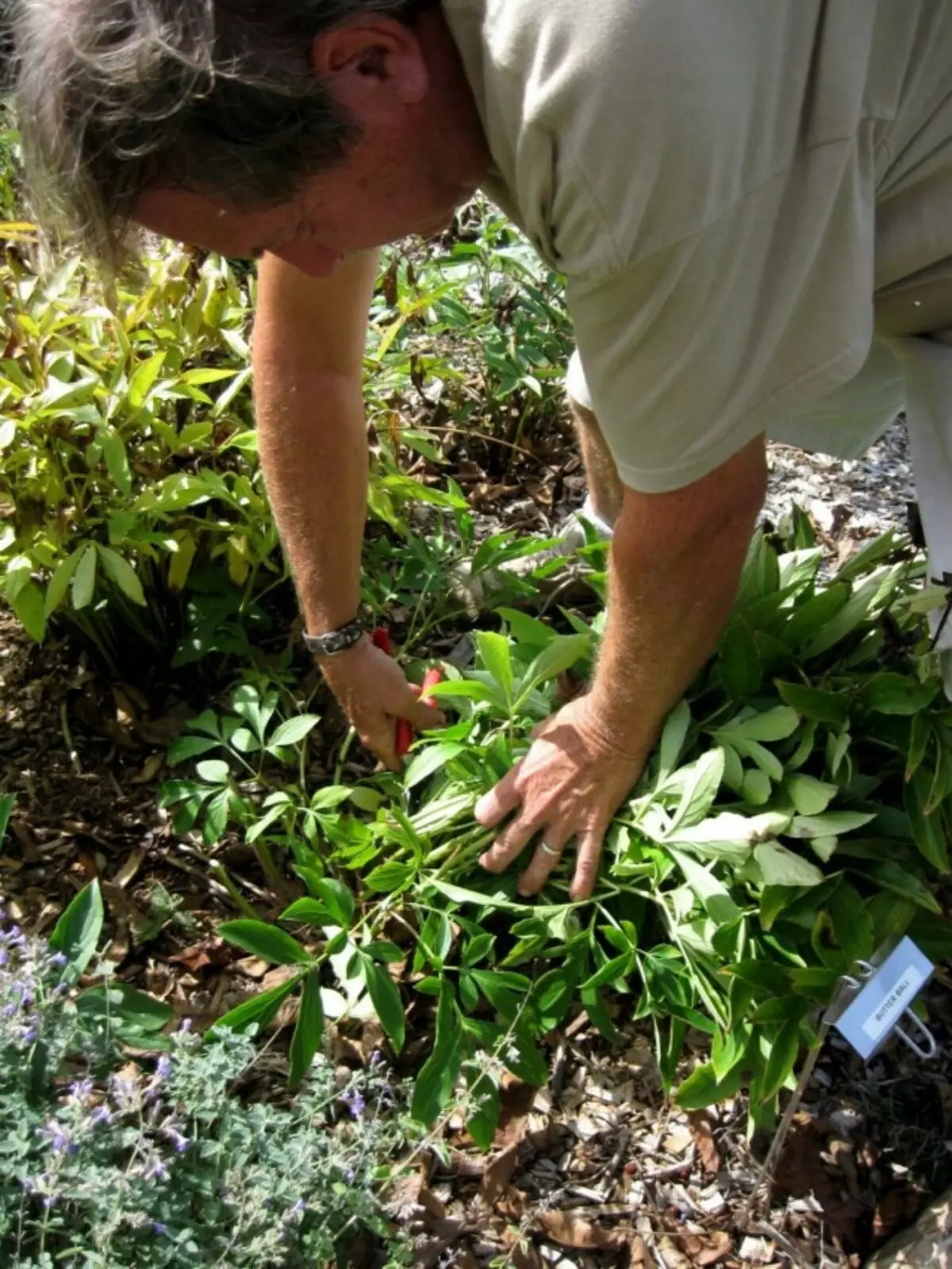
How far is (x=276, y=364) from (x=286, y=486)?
19 cm

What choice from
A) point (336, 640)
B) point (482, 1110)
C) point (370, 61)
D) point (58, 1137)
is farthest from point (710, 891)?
point (370, 61)

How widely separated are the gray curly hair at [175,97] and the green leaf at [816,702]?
911 mm

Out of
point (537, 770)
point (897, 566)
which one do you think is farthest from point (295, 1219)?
point (897, 566)

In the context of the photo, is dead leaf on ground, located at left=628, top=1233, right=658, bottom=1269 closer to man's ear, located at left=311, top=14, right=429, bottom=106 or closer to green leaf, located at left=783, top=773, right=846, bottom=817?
green leaf, located at left=783, top=773, right=846, bottom=817

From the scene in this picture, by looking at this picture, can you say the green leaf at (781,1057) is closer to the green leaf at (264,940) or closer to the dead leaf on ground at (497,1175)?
the dead leaf on ground at (497,1175)

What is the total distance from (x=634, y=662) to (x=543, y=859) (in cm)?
36

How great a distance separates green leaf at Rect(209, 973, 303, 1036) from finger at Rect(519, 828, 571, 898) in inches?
14.2

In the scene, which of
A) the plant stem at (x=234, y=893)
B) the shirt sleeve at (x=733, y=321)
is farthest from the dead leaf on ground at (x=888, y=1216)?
the shirt sleeve at (x=733, y=321)

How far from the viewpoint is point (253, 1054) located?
53.8 inches

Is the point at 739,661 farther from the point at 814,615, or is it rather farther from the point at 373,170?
the point at 373,170

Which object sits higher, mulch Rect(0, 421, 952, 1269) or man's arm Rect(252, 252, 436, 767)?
man's arm Rect(252, 252, 436, 767)

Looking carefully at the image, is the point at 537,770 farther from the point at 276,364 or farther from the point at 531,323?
the point at 531,323

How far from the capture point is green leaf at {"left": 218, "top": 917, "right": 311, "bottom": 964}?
5.08 ft

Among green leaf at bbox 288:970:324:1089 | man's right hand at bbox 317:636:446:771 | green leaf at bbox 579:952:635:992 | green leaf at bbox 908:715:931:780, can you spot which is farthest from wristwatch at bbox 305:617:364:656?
green leaf at bbox 908:715:931:780
